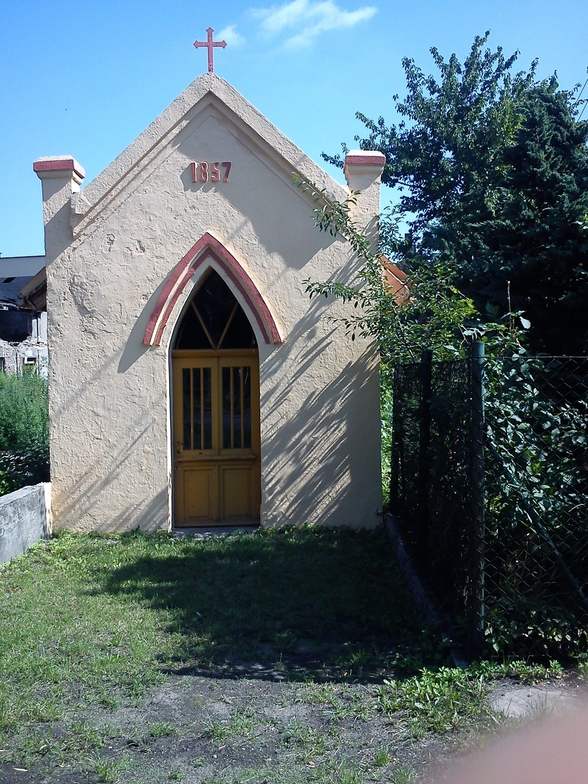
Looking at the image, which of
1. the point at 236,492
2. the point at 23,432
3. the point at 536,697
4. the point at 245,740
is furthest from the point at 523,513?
the point at 23,432

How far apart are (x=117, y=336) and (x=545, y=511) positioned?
569 centimetres

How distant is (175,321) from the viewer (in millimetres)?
8719

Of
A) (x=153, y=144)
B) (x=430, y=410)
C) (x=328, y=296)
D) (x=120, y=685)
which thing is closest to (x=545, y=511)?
(x=430, y=410)

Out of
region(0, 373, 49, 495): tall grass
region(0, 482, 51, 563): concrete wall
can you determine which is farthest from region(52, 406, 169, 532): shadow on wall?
region(0, 373, 49, 495): tall grass

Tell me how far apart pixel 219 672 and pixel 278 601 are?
148cm

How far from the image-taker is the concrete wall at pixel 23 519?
7.50m

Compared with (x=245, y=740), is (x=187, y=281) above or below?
above

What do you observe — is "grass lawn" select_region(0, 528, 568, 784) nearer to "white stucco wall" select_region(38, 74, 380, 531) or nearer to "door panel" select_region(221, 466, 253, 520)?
"white stucco wall" select_region(38, 74, 380, 531)

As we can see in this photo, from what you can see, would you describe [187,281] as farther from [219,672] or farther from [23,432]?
[219,672]

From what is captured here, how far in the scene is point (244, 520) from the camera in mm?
9086

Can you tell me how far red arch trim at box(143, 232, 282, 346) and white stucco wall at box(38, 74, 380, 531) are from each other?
9 cm

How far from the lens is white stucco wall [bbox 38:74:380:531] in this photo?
8688mm

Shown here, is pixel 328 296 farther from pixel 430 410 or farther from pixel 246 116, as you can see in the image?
pixel 430 410

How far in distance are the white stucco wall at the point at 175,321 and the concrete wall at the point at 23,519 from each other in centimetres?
78
